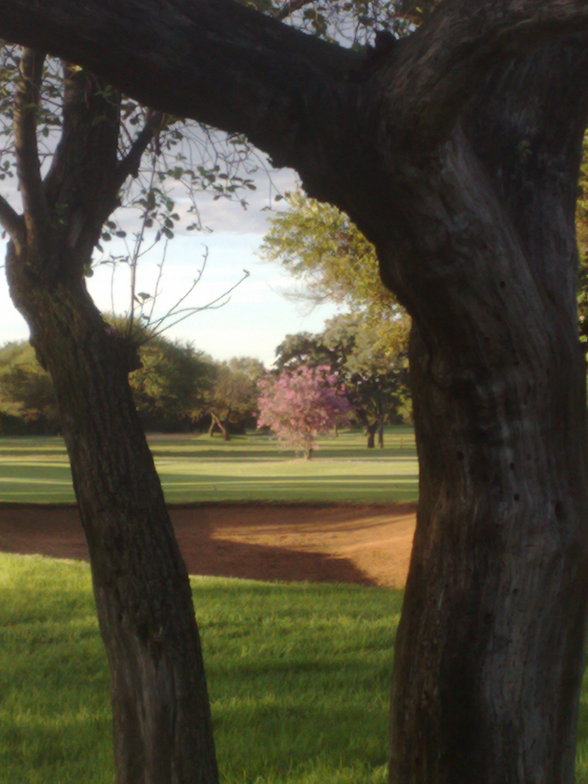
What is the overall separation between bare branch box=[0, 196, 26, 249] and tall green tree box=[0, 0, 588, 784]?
200 cm

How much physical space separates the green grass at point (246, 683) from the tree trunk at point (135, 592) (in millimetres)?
1229

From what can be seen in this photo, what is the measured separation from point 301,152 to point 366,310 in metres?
17.2

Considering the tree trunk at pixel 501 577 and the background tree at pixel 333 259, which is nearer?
the tree trunk at pixel 501 577

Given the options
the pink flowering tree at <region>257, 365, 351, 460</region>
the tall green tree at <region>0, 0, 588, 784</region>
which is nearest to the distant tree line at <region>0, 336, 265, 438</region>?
the pink flowering tree at <region>257, 365, 351, 460</region>

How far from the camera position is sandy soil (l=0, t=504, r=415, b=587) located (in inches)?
550

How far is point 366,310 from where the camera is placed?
2047 cm

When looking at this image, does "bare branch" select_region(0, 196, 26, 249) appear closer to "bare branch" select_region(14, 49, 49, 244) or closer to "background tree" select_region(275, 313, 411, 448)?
"bare branch" select_region(14, 49, 49, 244)

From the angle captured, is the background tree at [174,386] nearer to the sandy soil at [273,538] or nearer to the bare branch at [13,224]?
the sandy soil at [273,538]

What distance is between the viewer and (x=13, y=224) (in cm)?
509

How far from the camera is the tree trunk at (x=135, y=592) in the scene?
420 cm

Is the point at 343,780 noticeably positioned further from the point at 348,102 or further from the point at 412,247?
the point at 348,102

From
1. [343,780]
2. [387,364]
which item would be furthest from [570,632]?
[387,364]

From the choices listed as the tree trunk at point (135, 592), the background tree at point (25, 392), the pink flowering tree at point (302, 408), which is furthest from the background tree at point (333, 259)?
the background tree at point (25, 392)

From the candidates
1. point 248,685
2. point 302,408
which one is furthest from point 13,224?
point 302,408
